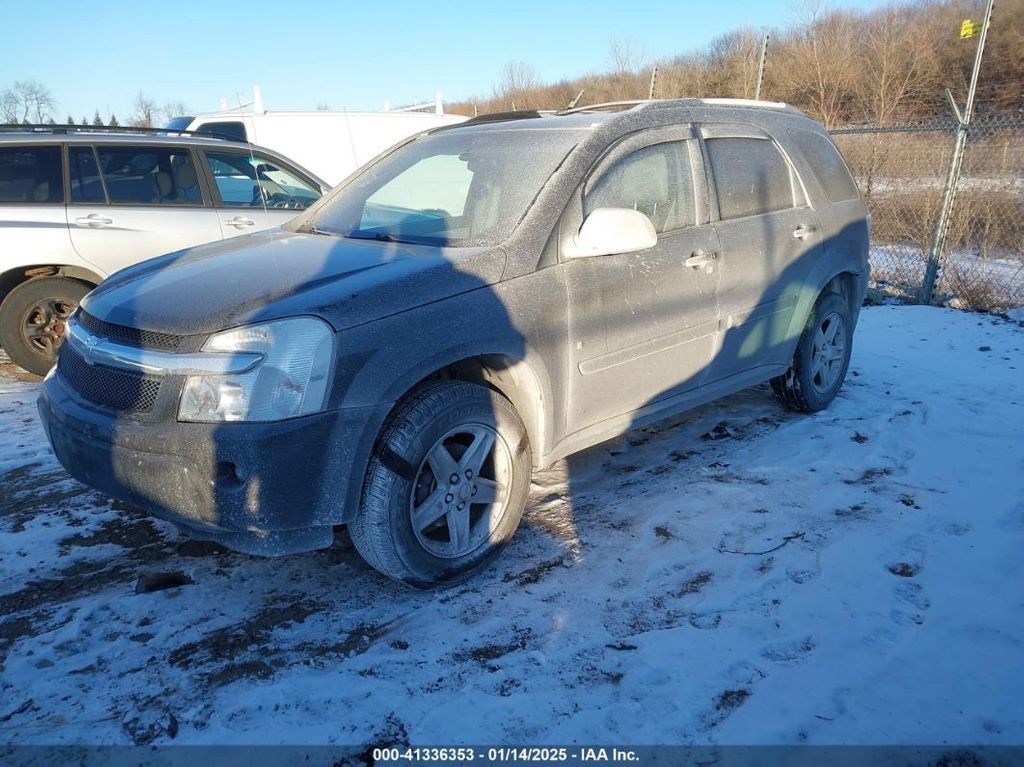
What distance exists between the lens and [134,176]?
231 inches

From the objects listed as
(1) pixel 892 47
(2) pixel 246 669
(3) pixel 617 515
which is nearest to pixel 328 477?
(2) pixel 246 669

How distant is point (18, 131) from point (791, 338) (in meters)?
5.79

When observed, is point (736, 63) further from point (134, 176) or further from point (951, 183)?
point (134, 176)

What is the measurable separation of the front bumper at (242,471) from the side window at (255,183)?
4.07 metres

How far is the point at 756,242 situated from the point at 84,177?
494 cm

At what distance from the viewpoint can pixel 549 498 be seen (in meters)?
3.74

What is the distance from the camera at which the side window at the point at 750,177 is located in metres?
3.92

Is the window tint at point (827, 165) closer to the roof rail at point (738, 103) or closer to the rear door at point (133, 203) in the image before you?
the roof rail at point (738, 103)

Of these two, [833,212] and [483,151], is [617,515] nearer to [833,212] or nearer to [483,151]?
[483,151]

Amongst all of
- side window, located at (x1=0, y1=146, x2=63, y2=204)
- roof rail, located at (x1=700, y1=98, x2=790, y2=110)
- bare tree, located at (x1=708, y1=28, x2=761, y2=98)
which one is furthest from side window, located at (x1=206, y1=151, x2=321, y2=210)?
bare tree, located at (x1=708, y1=28, x2=761, y2=98)

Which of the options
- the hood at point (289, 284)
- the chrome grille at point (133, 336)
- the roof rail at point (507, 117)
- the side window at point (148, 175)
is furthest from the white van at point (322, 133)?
the chrome grille at point (133, 336)

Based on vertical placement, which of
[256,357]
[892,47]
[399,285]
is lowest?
[256,357]

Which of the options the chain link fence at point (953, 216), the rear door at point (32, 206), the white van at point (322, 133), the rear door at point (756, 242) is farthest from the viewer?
the white van at point (322, 133)

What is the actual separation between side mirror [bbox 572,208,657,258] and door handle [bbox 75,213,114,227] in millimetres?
4231
